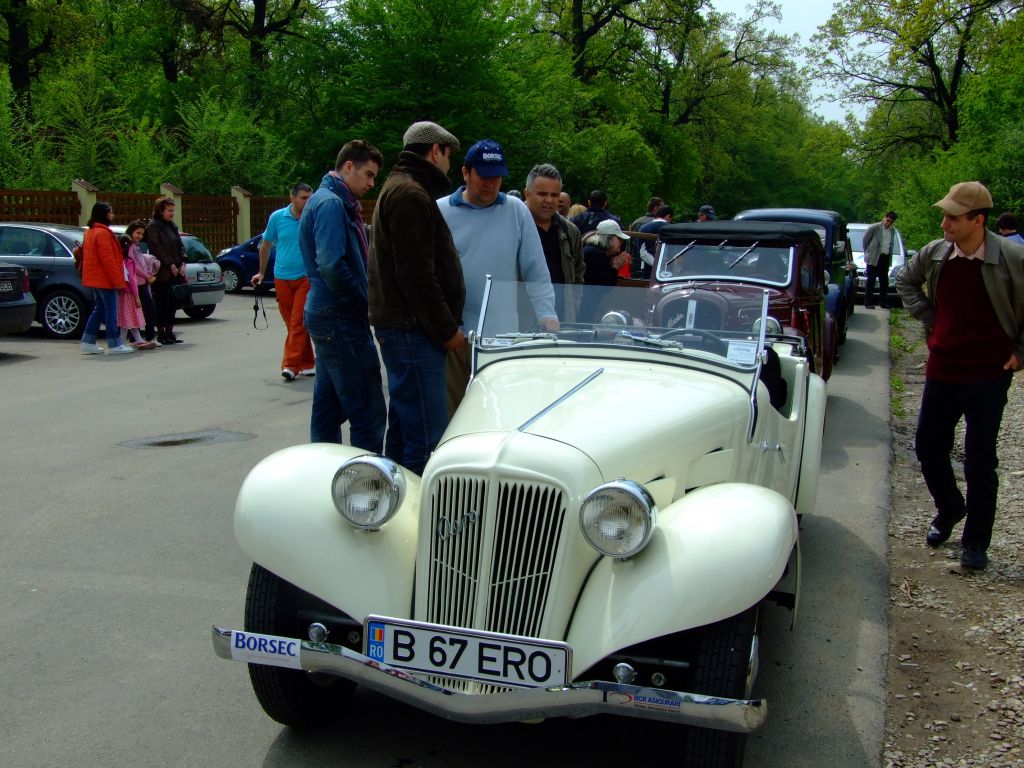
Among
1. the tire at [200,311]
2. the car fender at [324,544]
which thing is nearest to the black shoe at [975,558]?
the car fender at [324,544]

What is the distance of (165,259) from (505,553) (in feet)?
37.9

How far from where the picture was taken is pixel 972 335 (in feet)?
17.6

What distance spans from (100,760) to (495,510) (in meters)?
1.55

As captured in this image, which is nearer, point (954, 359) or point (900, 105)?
point (954, 359)

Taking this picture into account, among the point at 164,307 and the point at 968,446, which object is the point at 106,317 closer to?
the point at 164,307

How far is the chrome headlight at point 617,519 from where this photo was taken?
3.18 m

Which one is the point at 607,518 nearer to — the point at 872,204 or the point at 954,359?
the point at 954,359

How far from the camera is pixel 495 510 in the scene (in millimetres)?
3287

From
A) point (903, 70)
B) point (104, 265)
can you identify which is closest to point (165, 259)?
point (104, 265)

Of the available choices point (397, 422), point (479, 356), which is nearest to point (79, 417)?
point (397, 422)

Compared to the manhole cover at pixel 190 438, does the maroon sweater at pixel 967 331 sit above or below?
above

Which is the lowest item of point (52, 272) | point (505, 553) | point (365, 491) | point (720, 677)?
point (720, 677)

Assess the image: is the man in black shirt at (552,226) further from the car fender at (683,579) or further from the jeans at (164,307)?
the jeans at (164,307)

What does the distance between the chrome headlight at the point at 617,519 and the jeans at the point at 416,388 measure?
67.6 inches
